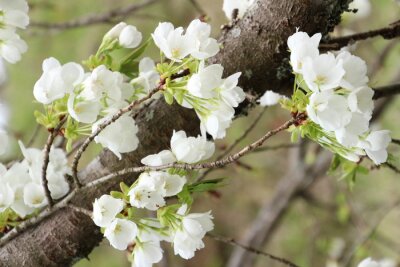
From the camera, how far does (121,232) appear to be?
0.55 metres

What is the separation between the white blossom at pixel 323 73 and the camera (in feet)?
1.55

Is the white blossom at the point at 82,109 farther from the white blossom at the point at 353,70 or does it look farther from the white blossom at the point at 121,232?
the white blossom at the point at 353,70

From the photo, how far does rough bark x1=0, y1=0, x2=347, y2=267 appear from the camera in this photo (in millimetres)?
595

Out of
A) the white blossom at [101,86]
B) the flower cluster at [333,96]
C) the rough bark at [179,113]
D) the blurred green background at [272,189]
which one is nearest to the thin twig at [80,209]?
the rough bark at [179,113]

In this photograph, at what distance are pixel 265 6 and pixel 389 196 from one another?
196 cm

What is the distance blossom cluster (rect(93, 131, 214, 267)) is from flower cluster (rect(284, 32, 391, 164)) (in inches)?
4.6

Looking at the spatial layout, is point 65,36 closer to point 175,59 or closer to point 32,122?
point 32,122

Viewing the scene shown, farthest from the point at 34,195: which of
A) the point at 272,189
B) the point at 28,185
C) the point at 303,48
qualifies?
the point at 272,189

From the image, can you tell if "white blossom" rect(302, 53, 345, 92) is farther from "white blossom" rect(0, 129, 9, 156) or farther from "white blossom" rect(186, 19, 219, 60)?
"white blossom" rect(0, 129, 9, 156)

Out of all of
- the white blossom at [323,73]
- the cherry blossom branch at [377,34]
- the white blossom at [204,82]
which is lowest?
the cherry blossom branch at [377,34]

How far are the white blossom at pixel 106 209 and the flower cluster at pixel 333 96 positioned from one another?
0.63 feet

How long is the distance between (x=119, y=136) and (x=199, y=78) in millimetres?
124

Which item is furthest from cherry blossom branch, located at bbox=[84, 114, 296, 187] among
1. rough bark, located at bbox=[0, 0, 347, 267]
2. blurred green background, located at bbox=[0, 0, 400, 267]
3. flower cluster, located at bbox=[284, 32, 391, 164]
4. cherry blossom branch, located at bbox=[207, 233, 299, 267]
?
blurred green background, located at bbox=[0, 0, 400, 267]

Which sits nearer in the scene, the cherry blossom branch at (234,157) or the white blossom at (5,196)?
the cherry blossom branch at (234,157)
